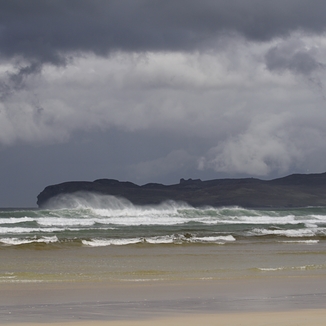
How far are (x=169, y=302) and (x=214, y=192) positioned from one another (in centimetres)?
13838

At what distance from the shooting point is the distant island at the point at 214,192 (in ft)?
453

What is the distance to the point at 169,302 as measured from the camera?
36.1 ft

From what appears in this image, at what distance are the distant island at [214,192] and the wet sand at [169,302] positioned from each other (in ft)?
367

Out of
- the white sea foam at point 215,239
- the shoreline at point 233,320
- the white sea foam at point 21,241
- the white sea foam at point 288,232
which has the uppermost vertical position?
the white sea foam at point 21,241

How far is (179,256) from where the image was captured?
21.0 metres

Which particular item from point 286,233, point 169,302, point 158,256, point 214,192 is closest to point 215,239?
point 286,233

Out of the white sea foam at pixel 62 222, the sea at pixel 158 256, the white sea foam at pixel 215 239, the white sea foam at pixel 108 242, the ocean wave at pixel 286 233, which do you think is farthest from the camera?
the white sea foam at pixel 62 222

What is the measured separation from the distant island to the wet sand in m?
112

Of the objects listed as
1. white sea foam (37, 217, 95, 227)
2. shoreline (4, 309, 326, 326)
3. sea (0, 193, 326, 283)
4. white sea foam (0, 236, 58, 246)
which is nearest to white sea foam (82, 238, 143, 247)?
sea (0, 193, 326, 283)

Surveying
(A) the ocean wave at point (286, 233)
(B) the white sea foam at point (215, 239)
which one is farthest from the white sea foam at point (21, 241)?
(A) the ocean wave at point (286, 233)

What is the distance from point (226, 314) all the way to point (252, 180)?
164614 mm

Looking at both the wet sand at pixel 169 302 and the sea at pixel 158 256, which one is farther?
the sea at pixel 158 256

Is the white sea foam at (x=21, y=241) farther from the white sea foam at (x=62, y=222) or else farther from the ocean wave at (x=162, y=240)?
the white sea foam at (x=62, y=222)

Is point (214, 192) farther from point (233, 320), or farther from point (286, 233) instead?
point (233, 320)
